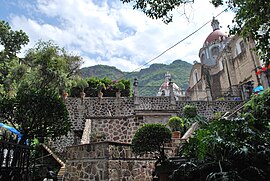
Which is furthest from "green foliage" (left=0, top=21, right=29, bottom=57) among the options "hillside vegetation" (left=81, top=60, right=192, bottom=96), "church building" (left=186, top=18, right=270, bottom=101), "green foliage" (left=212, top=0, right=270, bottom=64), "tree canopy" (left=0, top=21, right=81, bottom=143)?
"hillside vegetation" (left=81, top=60, right=192, bottom=96)

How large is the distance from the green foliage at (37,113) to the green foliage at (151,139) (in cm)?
231

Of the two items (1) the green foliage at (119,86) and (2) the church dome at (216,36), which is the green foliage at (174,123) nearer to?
(1) the green foliage at (119,86)

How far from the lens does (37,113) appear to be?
21.9ft

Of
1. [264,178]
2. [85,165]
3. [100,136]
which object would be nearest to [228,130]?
[264,178]

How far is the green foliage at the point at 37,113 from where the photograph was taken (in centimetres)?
670

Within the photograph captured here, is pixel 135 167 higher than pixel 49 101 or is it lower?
lower

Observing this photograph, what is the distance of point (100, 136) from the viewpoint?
11.0 meters

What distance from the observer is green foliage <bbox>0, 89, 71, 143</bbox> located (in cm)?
670

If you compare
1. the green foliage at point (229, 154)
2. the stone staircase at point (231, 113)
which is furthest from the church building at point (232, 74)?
the green foliage at point (229, 154)

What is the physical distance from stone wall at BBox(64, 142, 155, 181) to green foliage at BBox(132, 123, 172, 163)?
0.80 meters

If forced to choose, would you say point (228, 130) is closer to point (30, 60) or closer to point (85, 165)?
point (85, 165)

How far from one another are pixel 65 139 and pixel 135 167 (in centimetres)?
915

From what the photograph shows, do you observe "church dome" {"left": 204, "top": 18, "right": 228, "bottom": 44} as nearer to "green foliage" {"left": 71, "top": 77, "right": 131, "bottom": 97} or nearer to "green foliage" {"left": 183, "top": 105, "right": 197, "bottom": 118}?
"green foliage" {"left": 71, "top": 77, "right": 131, "bottom": 97}

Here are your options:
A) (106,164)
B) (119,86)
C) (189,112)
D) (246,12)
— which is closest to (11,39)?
(119,86)
